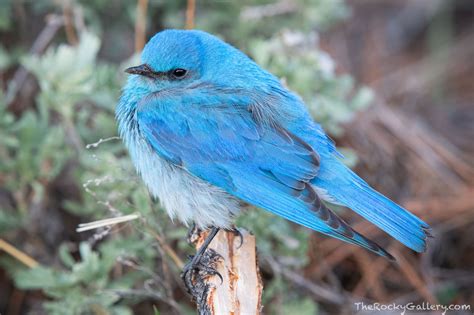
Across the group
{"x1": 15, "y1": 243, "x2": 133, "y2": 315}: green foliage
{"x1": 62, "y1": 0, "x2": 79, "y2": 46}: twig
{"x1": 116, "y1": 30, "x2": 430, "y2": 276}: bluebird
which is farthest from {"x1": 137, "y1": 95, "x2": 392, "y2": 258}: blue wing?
{"x1": 62, "y1": 0, "x2": 79, "y2": 46}: twig

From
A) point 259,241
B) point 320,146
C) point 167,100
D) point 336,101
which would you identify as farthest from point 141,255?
point 336,101

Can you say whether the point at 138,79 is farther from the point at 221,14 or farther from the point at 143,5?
the point at 221,14

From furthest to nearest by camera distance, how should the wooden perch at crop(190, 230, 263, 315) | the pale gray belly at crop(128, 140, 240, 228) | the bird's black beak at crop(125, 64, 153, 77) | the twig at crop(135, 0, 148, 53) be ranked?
the twig at crop(135, 0, 148, 53) → the bird's black beak at crop(125, 64, 153, 77) → the pale gray belly at crop(128, 140, 240, 228) → the wooden perch at crop(190, 230, 263, 315)

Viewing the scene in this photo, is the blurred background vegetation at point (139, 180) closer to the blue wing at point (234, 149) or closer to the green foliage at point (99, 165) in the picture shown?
the green foliage at point (99, 165)

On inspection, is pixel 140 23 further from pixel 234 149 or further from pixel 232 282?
pixel 232 282

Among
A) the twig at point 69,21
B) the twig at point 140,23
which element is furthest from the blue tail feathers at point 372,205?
the twig at point 69,21

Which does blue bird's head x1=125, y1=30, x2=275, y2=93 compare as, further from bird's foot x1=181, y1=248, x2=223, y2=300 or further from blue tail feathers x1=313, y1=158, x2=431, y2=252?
bird's foot x1=181, y1=248, x2=223, y2=300
